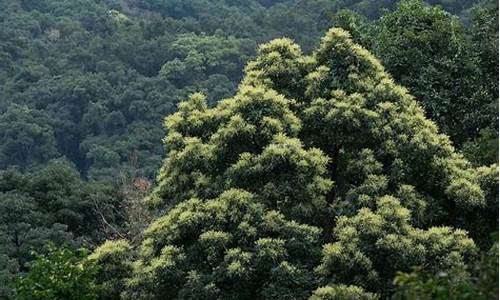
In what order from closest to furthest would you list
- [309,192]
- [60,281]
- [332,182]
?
[309,192] → [332,182] → [60,281]

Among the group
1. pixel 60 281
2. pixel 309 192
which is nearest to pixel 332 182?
pixel 309 192

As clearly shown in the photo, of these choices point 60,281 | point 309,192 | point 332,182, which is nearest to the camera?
point 309,192

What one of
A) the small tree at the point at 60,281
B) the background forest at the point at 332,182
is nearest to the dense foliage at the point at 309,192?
the background forest at the point at 332,182

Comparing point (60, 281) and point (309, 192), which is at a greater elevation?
point (309, 192)

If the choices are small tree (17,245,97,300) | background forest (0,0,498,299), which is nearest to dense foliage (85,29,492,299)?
background forest (0,0,498,299)

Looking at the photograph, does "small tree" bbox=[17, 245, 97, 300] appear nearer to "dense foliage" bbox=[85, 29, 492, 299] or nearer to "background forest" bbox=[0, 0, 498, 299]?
"background forest" bbox=[0, 0, 498, 299]

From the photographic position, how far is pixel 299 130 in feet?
34.8

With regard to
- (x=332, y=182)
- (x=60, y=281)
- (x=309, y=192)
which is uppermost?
(x=332, y=182)

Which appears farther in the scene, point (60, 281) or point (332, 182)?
point (60, 281)

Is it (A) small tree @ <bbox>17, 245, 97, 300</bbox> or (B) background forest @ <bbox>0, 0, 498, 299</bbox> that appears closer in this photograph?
(B) background forest @ <bbox>0, 0, 498, 299</bbox>

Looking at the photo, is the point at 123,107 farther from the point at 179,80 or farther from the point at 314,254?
the point at 314,254

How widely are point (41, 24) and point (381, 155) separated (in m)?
52.8

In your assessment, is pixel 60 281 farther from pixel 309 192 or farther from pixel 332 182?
pixel 332 182

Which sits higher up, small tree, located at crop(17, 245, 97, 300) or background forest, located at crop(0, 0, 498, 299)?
background forest, located at crop(0, 0, 498, 299)
